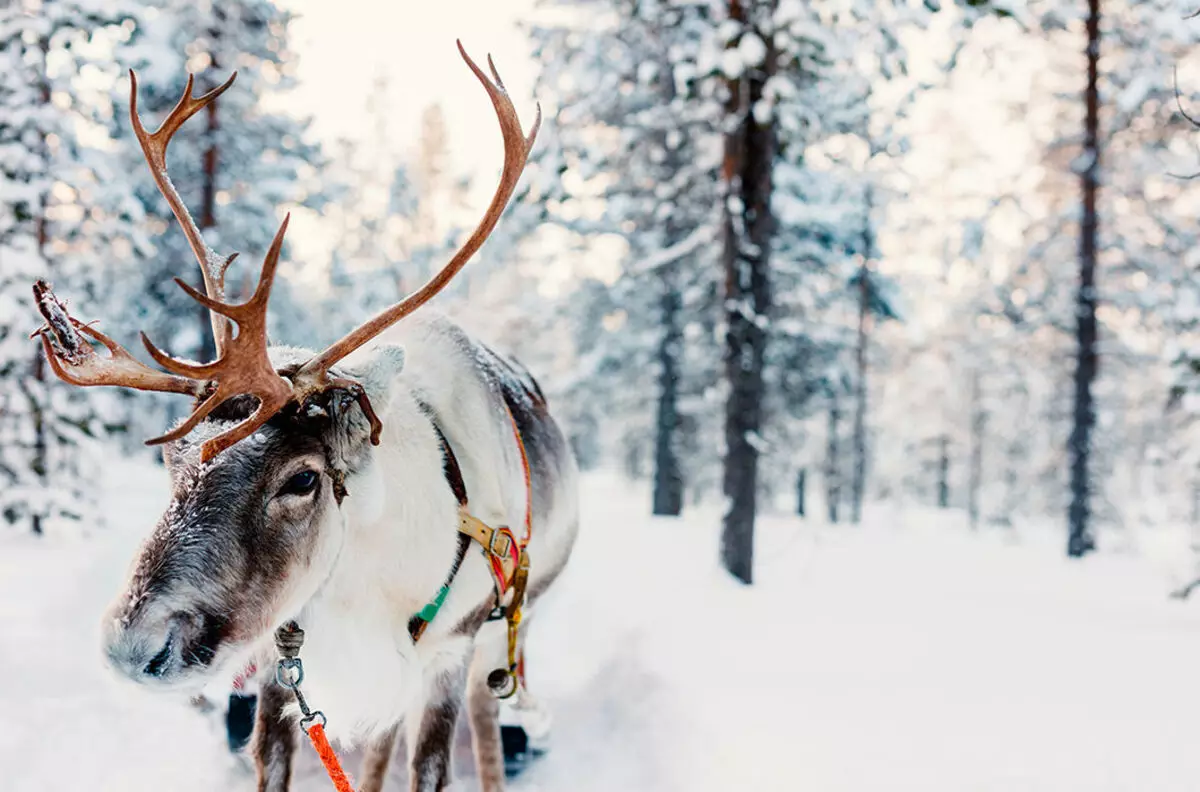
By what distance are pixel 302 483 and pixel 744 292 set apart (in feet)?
20.7

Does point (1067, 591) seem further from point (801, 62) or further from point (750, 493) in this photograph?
point (801, 62)

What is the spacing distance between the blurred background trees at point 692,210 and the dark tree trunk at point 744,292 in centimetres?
3

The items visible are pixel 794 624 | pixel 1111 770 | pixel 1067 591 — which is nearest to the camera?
pixel 1111 770

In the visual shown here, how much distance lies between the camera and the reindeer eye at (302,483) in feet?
7.27

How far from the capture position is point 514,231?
1170cm

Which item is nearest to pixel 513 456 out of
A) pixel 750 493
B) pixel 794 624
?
pixel 794 624

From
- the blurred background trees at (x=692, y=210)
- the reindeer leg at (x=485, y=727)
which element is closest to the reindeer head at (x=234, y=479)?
the reindeer leg at (x=485, y=727)

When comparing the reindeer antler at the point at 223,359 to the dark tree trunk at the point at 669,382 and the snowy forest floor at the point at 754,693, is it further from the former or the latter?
the dark tree trunk at the point at 669,382

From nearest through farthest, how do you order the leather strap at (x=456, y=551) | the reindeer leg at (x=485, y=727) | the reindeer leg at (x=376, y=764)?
the leather strap at (x=456, y=551), the reindeer leg at (x=376, y=764), the reindeer leg at (x=485, y=727)

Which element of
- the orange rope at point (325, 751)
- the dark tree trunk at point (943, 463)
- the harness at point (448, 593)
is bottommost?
the dark tree trunk at point (943, 463)

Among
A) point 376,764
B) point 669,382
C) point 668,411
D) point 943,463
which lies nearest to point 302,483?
point 376,764

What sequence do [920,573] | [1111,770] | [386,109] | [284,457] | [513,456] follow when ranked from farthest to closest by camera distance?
[386,109], [920,573], [1111,770], [513,456], [284,457]

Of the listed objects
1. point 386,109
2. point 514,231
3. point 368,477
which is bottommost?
point 368,477

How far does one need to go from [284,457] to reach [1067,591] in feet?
34.3
